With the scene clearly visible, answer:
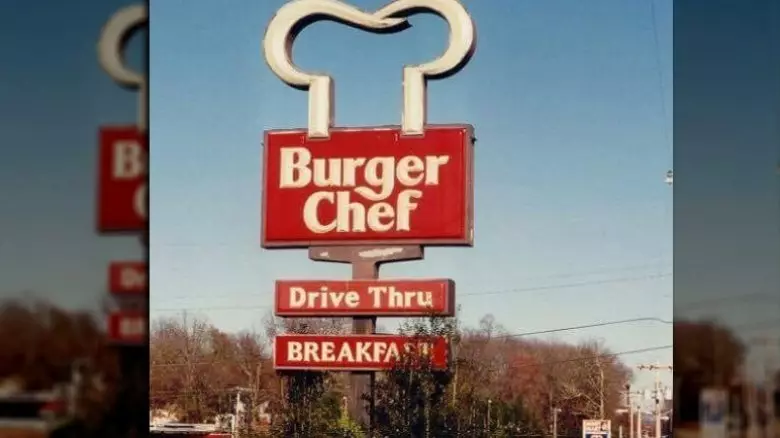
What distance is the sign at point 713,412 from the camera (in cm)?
240

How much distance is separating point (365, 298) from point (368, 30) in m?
1.94

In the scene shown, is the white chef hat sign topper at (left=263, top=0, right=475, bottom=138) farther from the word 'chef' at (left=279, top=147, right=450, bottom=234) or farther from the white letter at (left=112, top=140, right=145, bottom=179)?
the white letter at (left=112, top=140, right=145, bottom=179)

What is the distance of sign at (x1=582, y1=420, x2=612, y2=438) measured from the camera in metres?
8.94

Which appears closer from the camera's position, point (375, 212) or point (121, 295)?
point (121, 295)

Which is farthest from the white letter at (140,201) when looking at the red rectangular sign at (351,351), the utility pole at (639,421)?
the utility pole at (639,421)

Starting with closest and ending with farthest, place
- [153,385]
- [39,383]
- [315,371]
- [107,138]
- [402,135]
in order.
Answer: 1. [39,383]
2. [107,138]
3. [402,135]
4. [315,371]
5. [153,385]

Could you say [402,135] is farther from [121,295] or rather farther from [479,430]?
[121,295]

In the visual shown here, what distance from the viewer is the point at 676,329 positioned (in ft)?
8.73

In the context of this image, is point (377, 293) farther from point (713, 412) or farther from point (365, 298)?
point (713, 412)

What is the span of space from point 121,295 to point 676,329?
1444 millimetres

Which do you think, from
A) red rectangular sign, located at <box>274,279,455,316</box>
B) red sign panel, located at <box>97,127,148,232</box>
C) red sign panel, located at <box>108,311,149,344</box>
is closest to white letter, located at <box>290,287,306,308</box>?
red rectangular sign, located at <box>274,279,455,316</box>

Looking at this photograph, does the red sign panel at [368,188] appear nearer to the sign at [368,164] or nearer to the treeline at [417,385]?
the sign at [368,164]

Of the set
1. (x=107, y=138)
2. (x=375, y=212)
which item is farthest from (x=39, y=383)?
(x=375, y=212)

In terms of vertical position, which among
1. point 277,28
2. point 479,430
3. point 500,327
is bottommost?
point 479,430
